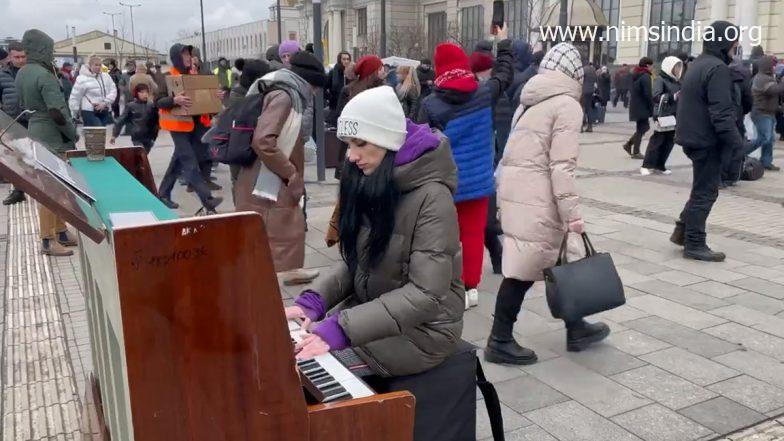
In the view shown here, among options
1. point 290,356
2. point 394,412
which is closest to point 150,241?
point 290,356

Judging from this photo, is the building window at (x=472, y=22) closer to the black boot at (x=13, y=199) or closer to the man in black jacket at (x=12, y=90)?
the man in black jacket at (x=12, y=90)

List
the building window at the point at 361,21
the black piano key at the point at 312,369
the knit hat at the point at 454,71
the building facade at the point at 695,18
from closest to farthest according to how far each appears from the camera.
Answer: the black piano key at the point at 312,369, the knit hat at the point at 454,71, the building facade at the point at 695,18, the building window at the point at 361,21

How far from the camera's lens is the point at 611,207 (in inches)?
344

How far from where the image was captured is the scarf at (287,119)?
496cm

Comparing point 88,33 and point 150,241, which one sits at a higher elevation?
point 88,33

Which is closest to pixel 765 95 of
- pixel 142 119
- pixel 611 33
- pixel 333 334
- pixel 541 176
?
pixel 541 176

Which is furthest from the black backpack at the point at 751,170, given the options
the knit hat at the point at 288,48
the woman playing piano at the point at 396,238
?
the woman playing piano at the point at 396,238

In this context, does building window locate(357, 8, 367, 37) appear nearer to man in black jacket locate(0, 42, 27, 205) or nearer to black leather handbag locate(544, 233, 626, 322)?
man in black jacket locate(0, 42, 27, 205)

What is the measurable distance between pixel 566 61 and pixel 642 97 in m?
9.62

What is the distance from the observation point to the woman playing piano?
91.7 inches

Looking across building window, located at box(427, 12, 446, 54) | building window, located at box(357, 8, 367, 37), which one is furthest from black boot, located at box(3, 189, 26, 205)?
building window, located at box(357, 8, 367, 37)

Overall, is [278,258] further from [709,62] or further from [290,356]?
[709,62]

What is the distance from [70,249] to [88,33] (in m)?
115

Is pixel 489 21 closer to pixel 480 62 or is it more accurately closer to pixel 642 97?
pixel 642 97
